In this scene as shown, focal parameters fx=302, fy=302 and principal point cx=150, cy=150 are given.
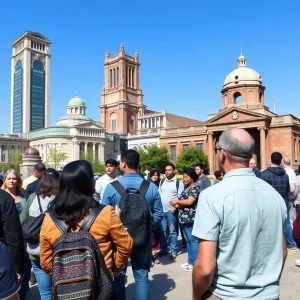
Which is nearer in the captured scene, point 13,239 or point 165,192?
point 13,239

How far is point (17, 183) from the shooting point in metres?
5.40

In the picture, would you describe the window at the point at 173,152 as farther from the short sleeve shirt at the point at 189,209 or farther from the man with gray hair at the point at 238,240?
the man with gray hair at the point at 238,240

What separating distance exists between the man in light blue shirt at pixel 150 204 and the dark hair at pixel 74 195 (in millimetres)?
1109

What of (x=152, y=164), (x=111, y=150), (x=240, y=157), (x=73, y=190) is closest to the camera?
(x=240, y=157)

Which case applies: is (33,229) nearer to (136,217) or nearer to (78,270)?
(136,217)

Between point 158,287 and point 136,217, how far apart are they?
237cm

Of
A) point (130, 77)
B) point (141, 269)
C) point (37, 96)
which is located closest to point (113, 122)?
point (130, 77)

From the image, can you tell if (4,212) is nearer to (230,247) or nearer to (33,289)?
(230,247)

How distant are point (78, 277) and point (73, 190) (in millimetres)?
692

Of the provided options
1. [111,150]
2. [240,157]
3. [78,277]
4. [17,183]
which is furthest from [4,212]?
[111,150]

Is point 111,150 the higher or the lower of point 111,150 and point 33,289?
the higher

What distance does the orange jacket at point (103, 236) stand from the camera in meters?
2.52

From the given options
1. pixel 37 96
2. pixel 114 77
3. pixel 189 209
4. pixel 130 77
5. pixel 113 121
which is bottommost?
pixel 189 209

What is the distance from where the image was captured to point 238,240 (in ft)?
6.98
